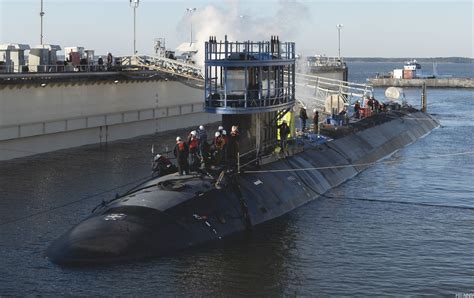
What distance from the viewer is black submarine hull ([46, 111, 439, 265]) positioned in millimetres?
26438

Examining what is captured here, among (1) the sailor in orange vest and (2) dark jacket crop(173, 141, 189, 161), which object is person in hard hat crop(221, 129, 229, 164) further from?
(2) dark jacket crop(173, 141, 189, 161)

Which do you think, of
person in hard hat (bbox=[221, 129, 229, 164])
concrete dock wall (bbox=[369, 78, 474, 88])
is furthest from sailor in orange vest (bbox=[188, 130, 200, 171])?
concrete dock wall (bbox=[369, 78, 474, 88])

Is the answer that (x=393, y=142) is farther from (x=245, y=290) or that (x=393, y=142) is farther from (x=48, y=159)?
(x=245, y=290)

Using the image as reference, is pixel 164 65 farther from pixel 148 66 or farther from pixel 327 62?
pixel 327 62

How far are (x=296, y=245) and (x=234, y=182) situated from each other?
4335 millimetres

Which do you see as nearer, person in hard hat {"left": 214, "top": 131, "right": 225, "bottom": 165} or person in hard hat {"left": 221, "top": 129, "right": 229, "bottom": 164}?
person in hard hat {"left": 214, "top": 131, "right": 225, "bottom": 165}

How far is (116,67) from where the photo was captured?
231 ft

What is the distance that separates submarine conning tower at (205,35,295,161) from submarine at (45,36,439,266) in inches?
2.0

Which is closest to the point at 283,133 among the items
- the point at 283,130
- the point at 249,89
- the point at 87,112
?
the point at 283,130

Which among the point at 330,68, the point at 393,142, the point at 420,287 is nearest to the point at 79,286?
the point at 420,287

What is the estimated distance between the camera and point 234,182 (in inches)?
1300

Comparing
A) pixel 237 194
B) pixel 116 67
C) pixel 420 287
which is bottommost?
pixel 420 287

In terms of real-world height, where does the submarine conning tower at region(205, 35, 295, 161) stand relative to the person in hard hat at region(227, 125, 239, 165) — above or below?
above

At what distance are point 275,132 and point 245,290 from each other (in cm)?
1687
